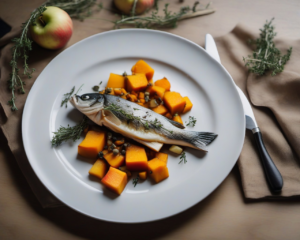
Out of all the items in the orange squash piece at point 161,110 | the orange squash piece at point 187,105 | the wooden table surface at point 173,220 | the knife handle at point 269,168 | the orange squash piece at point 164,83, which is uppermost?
the orange squash piece at point 164,83

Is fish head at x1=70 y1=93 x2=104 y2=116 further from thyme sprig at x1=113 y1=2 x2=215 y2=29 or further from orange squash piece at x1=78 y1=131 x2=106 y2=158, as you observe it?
thyme sprig at x1=113 y1=2 x2=215 y2=29

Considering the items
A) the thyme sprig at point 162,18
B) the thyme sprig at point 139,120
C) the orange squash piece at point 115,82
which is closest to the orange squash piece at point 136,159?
the thyme sprig at point 139,120

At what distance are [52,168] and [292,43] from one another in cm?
244

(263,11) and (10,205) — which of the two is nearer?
(10,205)

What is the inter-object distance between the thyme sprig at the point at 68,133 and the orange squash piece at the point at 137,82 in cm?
49

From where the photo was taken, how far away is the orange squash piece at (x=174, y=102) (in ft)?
6.45

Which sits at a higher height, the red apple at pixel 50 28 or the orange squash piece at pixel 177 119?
the red apple at pixel 50 28

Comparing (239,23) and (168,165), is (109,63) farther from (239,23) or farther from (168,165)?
(239,23)

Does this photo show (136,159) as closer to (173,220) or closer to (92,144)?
(92,144)

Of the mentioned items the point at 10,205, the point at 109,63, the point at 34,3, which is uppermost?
the point at 34,3

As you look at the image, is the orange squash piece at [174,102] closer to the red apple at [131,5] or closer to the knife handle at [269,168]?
the knife handle at [269,168]

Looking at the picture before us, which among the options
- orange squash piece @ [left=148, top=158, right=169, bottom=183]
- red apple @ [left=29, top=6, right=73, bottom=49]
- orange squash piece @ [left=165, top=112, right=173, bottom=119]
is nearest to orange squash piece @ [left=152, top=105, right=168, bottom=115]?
orange squash piece @ [left=165, top=112, right=173, bottom=119]

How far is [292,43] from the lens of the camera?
231cm

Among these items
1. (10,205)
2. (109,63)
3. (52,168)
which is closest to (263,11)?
(109,63)
